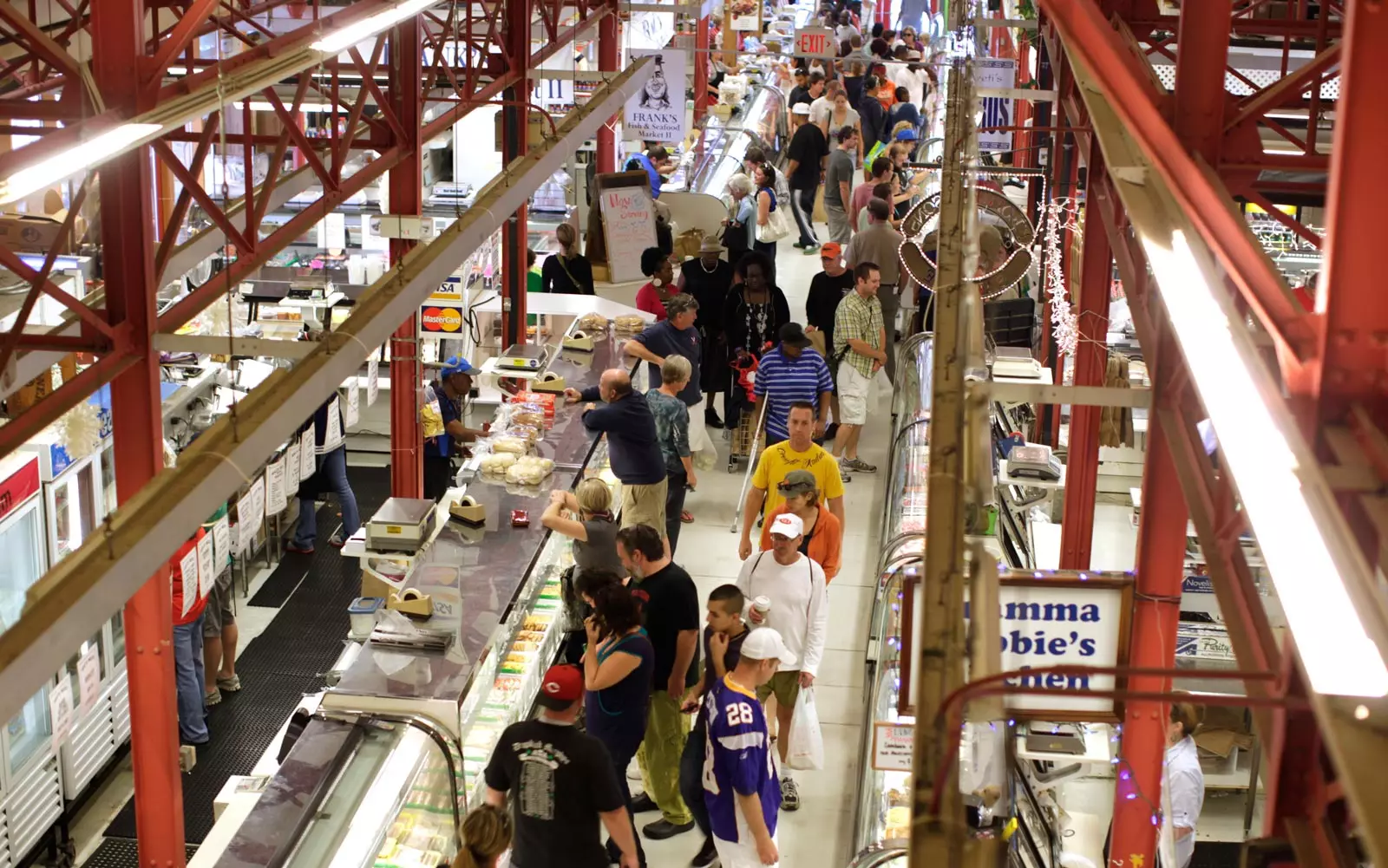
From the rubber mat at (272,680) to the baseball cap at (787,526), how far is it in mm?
3364

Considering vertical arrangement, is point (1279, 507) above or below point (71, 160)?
below

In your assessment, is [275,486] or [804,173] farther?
[804,173]

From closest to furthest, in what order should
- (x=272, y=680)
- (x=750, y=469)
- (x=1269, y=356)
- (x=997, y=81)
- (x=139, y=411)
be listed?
(x=1269, y=356)
(x=139, y=411)
(x=272, y=680)
(x=750, y=469)
(x=997, y=81)

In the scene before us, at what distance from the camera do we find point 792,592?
7.69m

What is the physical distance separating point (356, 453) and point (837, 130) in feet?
32.0

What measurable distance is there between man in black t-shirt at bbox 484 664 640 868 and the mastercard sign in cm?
832

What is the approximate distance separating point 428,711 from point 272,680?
4.13 m

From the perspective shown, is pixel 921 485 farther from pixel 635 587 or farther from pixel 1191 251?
pixel 1191 251

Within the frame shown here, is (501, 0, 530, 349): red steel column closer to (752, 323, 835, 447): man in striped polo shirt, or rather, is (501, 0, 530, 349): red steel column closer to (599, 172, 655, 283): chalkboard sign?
(599, 172, 655, 283): chalkboard sign

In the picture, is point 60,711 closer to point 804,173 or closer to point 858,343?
point 858,343

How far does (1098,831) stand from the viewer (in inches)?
315

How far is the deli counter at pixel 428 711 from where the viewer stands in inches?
223

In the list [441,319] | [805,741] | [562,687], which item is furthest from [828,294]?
[562,687]

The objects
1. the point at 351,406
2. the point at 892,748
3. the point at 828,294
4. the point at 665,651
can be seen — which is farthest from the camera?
the point at 828,294
